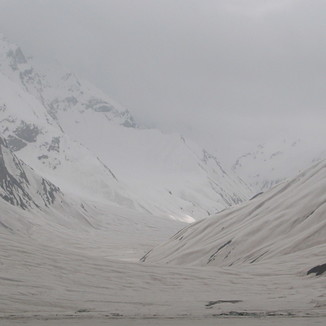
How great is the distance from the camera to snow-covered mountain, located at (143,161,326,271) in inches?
2379

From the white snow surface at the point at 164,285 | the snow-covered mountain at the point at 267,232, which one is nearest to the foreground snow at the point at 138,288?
the white snow surface at the point at 164,285

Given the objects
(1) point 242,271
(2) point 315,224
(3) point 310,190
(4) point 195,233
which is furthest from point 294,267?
(4) point 195,233

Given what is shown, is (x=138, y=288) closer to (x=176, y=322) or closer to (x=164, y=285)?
(x=164, y=285)

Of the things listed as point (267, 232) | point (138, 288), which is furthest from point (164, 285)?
point (267, 232)

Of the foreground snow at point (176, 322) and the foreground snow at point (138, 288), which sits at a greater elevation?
the foreground snow at point (138, 288)

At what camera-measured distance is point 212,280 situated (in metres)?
42.2

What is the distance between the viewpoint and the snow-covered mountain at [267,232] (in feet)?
→ 198

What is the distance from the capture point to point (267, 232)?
69.3 metres

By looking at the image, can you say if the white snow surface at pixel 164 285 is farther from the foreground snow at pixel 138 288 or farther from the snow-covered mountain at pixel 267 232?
the snow-covered mountain at pixel 267 232

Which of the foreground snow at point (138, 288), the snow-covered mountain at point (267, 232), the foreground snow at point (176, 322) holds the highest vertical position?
the snow-covered mountain at point (267, 232)

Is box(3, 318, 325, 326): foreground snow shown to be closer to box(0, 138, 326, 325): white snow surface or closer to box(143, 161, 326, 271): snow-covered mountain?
box(0, 138, 326, 325): white snow surface

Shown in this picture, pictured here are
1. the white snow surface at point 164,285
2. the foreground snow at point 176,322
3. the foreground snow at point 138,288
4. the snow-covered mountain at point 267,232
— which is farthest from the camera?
the snow-covered mountain at point 267,232

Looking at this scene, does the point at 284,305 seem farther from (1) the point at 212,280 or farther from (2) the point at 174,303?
(1) the point at 212,280

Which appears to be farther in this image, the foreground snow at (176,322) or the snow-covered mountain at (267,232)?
the snow-covered mountain at (267,232)
